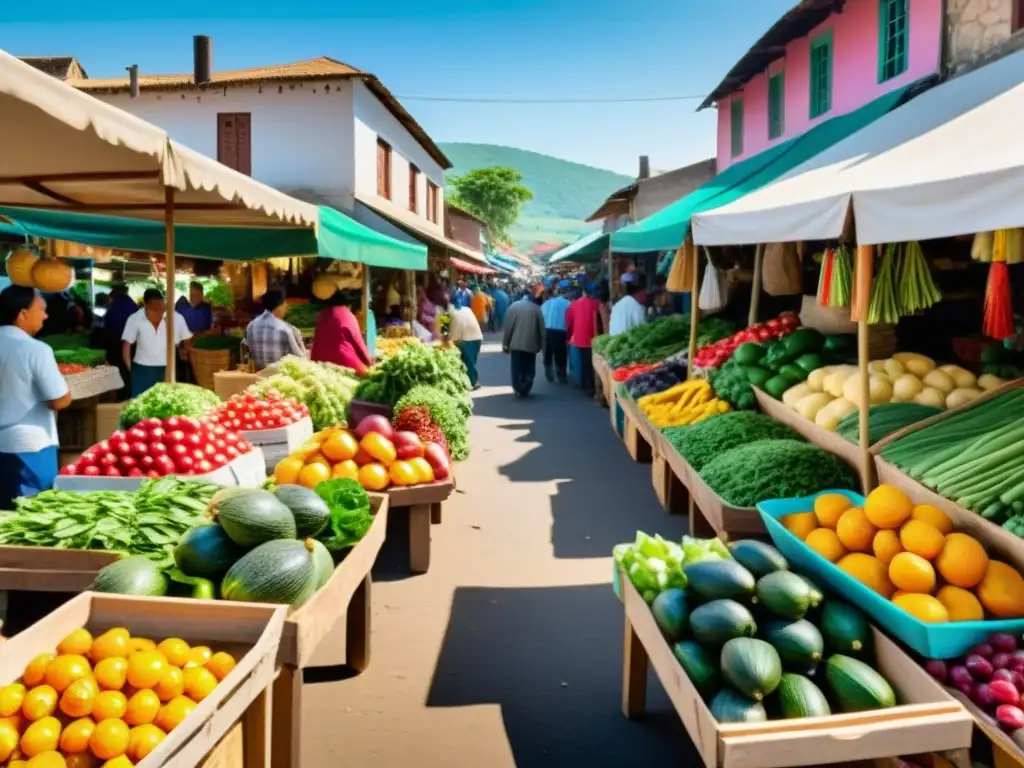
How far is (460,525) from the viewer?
22.0 feet

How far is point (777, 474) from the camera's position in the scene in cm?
488

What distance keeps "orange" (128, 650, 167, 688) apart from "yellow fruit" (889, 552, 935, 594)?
9.10ft

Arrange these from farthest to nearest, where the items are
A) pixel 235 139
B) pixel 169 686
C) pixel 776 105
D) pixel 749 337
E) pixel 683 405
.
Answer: pixel 235 139, pixel 776 105, pixel 749 337, pixel 683 405, pixel 169 686

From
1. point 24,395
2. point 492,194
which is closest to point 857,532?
point 24,395

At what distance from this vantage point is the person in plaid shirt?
8617 mm

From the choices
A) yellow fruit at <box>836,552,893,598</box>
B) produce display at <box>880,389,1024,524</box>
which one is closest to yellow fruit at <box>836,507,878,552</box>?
yellow fruit at <box>836,552,893,598</box>

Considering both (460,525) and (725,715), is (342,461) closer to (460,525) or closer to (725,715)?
(460,525)

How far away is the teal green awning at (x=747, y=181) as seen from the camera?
31.6 feet

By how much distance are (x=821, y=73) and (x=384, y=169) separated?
469 inches

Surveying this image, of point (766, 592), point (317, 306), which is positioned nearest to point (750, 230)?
point (766, 592)

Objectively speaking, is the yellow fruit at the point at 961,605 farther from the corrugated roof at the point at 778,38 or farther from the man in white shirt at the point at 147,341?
the corrugated roof at the point at 778,38

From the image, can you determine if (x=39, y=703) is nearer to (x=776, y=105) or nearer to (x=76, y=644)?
(x=76, y=644)

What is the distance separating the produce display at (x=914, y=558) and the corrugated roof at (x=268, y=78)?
17.1m

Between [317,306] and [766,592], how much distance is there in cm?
1085
